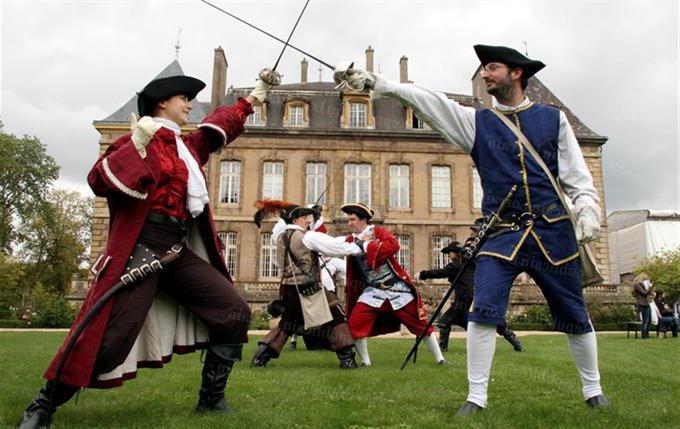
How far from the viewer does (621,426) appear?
3660 mm

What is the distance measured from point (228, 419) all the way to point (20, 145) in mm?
44758

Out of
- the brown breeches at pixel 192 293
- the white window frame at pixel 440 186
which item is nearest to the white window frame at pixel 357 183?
the white window frame at pixel 440 186

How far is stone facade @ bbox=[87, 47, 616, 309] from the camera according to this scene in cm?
3070

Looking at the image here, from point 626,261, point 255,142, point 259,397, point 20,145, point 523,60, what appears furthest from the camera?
point 626,261

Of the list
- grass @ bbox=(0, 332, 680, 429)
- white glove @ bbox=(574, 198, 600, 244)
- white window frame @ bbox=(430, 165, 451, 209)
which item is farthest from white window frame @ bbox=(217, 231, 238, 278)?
white glove @ bbox=(574, 198, 600, 244)

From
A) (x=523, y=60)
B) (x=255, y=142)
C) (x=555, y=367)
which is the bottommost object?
(x=555, y=367)

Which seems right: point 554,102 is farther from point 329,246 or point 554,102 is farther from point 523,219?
point 523,219

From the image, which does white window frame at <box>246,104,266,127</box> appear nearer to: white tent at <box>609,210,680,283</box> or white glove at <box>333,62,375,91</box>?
white glove at <box>333,62,375,91</box>

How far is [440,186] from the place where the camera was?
3194cm

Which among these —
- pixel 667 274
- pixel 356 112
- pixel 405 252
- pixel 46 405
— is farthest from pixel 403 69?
pixel 46 405

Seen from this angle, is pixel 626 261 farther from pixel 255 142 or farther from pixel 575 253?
pixel 575 253

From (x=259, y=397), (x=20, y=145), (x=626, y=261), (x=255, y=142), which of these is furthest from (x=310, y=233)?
(x=626, y=261)

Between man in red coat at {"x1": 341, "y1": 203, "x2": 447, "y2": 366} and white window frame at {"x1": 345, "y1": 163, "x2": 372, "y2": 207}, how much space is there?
77.1ft

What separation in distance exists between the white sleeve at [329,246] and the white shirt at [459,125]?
3.07m
